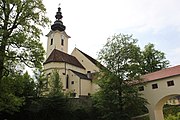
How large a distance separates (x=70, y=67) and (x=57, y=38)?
983 centimetres

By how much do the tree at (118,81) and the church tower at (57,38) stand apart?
2143 centimetres

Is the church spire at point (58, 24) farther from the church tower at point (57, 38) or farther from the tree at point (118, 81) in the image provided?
the tree at point (118, 81)

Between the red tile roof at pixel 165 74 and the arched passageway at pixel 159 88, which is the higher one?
the red tile roof at pixel 165 74

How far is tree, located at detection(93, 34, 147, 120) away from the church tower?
21433 mm

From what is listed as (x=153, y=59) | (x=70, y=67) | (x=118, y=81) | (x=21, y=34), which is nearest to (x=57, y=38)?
(x=70, y=67)

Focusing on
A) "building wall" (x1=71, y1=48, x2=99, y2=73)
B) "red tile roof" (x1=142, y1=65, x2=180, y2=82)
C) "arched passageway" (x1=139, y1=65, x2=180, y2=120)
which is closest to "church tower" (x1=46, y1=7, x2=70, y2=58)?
"building wall" (x1=71, y1=48, x2=99, y2=73)

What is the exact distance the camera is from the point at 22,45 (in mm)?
12422

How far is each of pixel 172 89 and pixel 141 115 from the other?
501 centimetres

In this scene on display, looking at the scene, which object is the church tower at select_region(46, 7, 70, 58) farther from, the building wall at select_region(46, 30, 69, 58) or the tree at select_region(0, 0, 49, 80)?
the tree at select_region(0, 0, 49, 80)

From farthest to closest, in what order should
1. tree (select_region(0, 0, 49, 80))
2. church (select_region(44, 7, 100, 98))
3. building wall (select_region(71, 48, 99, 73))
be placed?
building wall (select_region(71, 48, 99, 73)) → church (select_region(44, 7, 100, 98)) → tree (select_region(0, 0, 49, 80))

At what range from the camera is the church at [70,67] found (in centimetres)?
3584

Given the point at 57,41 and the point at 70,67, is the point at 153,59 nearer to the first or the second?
the point at 70,67

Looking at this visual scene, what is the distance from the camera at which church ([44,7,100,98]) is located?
3584 cm

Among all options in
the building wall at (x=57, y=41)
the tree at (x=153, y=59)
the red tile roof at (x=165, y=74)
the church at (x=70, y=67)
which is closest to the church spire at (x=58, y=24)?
the church at (x=70, y=67)
